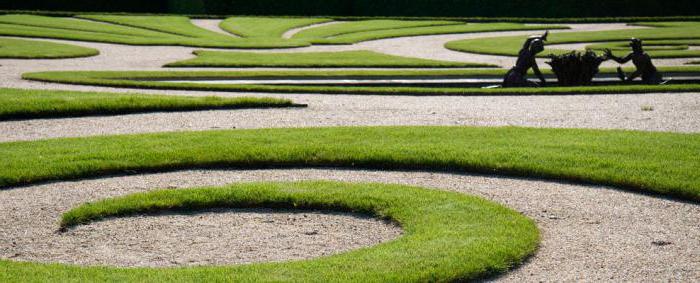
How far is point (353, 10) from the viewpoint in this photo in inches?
1665

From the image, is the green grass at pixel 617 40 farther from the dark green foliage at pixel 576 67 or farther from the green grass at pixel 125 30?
the dark green foliage at pixel 576 67

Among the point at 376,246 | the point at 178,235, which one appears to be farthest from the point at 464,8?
the point at 376,246

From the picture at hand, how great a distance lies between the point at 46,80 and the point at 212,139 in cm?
774

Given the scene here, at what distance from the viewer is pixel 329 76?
759 inches

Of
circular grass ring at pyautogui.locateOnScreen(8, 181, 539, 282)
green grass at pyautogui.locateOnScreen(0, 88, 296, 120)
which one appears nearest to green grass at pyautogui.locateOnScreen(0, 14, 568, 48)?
green grass at pyautogui.locateOnScreen(0, 88, 296, 120)

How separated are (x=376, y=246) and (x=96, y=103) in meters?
7.90

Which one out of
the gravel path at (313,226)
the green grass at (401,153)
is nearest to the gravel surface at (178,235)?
the gravel path at (313,226)

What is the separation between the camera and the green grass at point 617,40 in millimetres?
25547

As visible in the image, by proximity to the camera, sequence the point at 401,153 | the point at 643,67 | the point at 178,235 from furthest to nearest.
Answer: the point at 643,67 → the point at 401,153 → the point at 178,235

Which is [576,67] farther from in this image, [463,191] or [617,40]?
[617,40]

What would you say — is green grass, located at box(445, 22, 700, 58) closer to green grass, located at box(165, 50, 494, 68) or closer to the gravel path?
green grass, located at box(165, 50, 494, 68)

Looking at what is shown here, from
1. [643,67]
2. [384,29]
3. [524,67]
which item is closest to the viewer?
[524,67]

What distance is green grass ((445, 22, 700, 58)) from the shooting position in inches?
1006

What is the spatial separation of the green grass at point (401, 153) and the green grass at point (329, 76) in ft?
14.9
